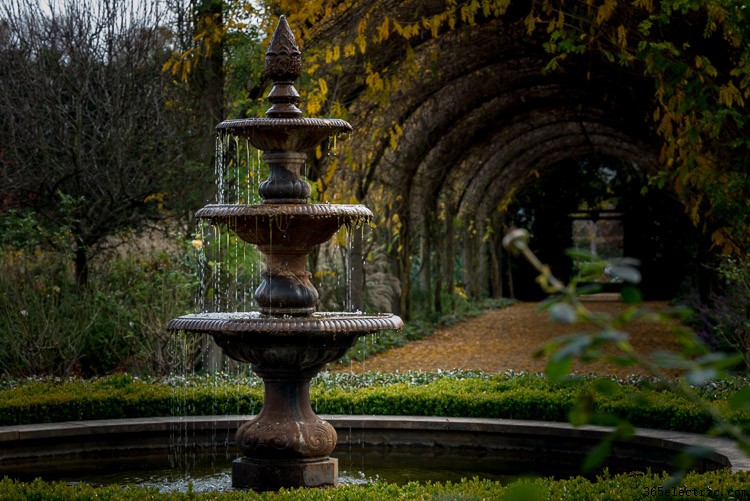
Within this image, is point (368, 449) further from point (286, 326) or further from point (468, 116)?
point (468, 116)

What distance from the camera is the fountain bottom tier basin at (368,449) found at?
6.61m

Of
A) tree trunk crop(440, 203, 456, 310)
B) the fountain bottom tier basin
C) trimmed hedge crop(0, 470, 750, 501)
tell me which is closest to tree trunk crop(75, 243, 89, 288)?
the fountain bottom tier basin

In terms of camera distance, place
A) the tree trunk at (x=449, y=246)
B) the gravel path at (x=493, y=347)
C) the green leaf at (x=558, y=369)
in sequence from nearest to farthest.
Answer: the green leaf at (x=558, y=369), the gravel path at (x=493, y=347), the tree trunk at (x=449, y=246)

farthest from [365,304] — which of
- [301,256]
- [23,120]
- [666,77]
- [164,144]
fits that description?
[301,256]

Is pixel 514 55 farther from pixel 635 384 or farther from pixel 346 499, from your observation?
pixel 346 499

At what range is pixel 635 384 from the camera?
8688 millimetres

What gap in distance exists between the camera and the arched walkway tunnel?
39.9ft

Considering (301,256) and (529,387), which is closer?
(301,256)

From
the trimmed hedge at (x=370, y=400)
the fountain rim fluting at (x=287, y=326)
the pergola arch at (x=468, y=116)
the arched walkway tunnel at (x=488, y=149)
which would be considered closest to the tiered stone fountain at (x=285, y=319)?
the fountain rim fluting at (x=287, y=326)

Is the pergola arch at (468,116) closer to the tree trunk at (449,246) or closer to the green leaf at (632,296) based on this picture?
the tree trunk at (449,246)

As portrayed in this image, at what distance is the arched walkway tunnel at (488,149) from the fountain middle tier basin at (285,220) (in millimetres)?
4089

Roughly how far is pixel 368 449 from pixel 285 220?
2.34 m

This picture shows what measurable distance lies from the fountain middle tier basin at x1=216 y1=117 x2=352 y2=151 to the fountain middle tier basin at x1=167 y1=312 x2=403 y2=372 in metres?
1.08

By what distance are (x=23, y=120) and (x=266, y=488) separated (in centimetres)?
627
